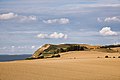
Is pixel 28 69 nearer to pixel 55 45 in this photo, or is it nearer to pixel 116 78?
pixel 116 78

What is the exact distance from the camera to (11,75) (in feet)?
70.6

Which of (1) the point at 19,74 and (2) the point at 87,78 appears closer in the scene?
(1) the point at 19,74

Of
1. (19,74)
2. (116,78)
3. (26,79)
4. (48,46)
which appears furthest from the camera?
(48,46)

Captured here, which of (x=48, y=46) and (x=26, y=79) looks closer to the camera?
(x=26, y=79)

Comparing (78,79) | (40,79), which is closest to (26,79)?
(40,79)

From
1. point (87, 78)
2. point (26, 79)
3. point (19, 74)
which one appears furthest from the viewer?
point (87, 78)

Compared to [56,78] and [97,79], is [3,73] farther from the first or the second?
[97,79]

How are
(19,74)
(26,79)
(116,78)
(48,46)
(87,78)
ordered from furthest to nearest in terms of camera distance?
(48,46) → (116,78) → (87,78) → (19,74) → (26,79)

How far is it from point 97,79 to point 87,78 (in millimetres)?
759

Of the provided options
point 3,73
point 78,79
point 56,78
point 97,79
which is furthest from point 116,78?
point 3,73

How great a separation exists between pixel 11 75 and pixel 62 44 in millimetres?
123816

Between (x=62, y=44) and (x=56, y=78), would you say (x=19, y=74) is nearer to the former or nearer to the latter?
(x=56, y=78)

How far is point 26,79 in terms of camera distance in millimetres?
Answer: 20656

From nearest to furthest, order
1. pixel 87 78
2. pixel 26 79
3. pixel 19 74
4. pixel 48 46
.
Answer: pixel 26 79
pixel 19 74
pixel 87 78
pixel 48 46
